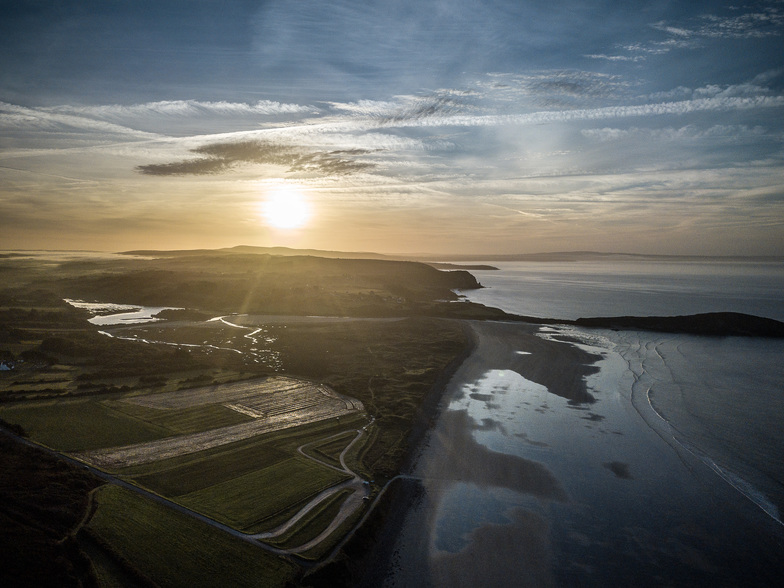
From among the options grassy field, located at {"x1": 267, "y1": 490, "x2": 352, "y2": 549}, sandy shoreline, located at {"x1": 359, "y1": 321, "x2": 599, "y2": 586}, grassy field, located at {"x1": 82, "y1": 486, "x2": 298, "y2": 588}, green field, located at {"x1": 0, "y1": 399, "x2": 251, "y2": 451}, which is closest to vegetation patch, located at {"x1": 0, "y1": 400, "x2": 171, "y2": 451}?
green field, located at {"x1": 0, "y1": 399, "x2": 251, "y2": 451}

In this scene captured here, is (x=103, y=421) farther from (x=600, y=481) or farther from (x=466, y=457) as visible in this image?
(x=600, y=481)

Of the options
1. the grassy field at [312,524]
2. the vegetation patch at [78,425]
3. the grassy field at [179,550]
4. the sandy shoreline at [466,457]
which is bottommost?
the vegetation patch at [78,425]

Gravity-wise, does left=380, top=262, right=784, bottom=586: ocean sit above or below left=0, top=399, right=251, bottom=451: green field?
above

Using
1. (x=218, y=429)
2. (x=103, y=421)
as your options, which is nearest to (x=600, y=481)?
(x=218, y=429)

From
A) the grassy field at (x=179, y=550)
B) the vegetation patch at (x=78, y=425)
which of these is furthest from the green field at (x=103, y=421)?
the grassy field at (x=179, y=550)

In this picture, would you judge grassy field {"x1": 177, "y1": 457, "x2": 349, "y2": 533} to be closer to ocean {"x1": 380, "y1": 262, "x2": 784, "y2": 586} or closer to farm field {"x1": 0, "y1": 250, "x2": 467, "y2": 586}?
farm field {"x1": 0, "y1": 250, "x2": 467, "y2": 586}

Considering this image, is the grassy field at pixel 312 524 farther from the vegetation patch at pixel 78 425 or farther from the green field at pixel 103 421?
the vegetation patch at pixel 78 425

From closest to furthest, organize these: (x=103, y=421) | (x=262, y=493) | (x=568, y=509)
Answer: (x=262, y=493) < (x=568, y=509) < (x=103, y=421)
